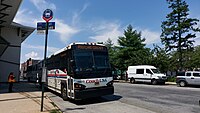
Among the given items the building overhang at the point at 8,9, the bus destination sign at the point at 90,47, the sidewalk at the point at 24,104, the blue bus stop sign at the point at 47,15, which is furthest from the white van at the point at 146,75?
the blue bus stop sign at the point at 47,15

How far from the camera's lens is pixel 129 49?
135 ft

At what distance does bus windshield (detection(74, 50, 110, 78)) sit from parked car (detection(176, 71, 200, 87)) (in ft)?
49.3

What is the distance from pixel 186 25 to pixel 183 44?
3653 mm

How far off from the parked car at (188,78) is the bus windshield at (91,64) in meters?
15.0

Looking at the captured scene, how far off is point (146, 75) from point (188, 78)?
5.67m

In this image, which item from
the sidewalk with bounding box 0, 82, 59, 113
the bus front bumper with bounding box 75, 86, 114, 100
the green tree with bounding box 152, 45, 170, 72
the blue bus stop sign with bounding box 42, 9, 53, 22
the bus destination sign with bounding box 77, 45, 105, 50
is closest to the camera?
the sidewalk with bounding box 0, 82, 59, 113

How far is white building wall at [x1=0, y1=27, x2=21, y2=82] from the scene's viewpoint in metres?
35.5

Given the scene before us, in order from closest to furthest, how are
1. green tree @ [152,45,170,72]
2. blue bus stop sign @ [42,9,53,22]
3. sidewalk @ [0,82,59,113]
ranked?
sidewalk @ [0,82,59,113] → blue bus stop sign @ [42,9,53,22] → green tree @ [152,45,170,72]

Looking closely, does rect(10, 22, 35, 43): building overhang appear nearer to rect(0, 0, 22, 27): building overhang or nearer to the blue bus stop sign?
rect(0, 0, 22, 27): building overhang

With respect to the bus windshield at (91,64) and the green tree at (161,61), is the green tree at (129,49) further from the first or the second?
the bus windshield at (91,64)

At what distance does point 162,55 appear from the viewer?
34.6 m

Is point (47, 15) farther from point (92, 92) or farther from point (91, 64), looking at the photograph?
point (92, 92)

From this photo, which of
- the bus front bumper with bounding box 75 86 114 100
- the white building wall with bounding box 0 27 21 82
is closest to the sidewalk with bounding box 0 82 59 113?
the bus front bumper with bounding box 75 86 114 100

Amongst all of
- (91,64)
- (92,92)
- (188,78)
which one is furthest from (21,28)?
(92,92)
